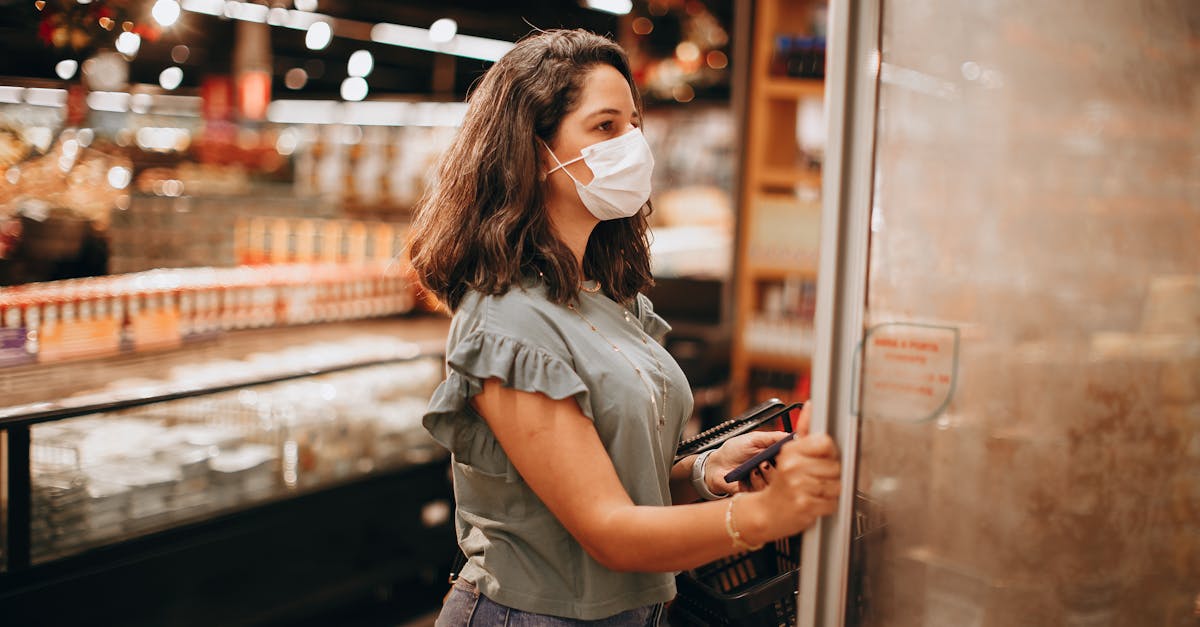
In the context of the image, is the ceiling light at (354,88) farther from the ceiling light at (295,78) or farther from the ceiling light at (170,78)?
the ceiling light at (295,78)

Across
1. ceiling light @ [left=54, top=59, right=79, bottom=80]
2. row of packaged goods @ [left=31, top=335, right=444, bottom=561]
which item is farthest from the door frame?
ceiling light @ [left=54, top=59, right=79, bottom=80]

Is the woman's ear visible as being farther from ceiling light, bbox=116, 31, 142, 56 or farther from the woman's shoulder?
ceiling light, bbox=116, 31, 142, 56

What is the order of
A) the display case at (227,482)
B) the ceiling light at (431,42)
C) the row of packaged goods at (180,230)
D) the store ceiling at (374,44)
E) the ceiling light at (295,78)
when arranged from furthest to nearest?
the ceiling light at (295,78)
the ceiling light at (431,42)
the store ceiling at (374,44)
the row of packaged goods at (180,230)
the display case at (227,482)

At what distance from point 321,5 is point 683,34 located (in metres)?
2.17

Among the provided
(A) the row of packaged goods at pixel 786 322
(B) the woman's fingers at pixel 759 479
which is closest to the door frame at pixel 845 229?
(B) the woman's fingers at pixel 759 479

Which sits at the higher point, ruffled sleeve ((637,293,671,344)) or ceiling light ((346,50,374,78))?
ceiling light ((346,50,374,78))

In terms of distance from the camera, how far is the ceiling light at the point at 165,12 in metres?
3.65

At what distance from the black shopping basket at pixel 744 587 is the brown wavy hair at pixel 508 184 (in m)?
0.55

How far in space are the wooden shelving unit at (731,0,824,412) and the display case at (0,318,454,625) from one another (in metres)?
1.89

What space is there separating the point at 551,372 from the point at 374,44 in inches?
213

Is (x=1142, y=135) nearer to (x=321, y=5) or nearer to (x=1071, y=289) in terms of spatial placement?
(x=1071, y=289)

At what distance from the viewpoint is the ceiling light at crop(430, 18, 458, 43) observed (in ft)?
18.7

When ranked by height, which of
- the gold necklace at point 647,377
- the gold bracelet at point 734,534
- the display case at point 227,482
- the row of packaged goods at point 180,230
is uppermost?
the row of packaged goods at point 180,230

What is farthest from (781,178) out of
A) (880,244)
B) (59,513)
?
(880,244)
